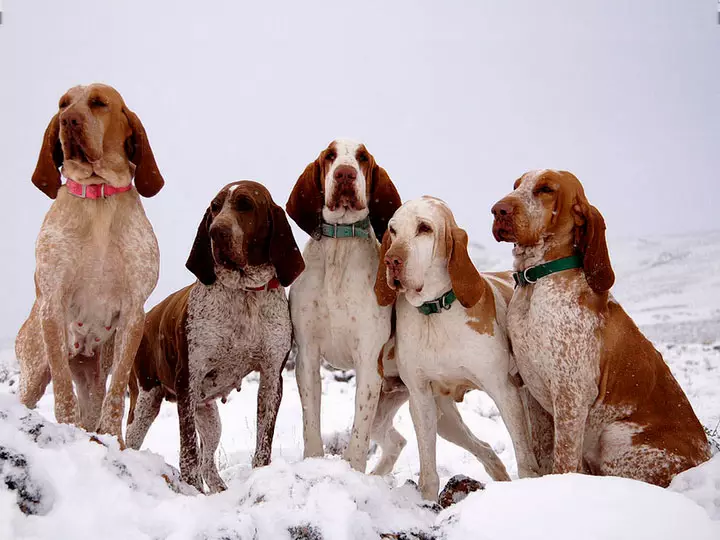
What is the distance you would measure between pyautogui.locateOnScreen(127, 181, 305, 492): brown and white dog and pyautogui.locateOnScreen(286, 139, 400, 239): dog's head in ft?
1.12

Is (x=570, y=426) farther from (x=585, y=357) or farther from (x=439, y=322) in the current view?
(x=439, y=322)

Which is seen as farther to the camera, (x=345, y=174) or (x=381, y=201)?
(x=381, y=201)

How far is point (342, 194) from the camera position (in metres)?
4.39

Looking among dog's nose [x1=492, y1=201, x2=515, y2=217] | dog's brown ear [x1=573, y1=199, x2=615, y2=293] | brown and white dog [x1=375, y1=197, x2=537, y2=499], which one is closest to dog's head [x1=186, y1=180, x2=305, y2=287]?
brown and white dog [x1=375, y1=197, x2=537, y2=499]

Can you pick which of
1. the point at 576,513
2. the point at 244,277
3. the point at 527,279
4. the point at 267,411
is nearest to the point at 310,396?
the point at 267,411

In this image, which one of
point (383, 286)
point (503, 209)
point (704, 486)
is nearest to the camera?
point (704, 486)

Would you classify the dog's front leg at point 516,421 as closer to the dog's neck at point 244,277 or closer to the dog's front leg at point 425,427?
the dog's front leg at point 425,427

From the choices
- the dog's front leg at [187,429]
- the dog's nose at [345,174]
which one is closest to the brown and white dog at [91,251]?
the dog's front leg at [187,429]

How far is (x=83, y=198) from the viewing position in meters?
3.96

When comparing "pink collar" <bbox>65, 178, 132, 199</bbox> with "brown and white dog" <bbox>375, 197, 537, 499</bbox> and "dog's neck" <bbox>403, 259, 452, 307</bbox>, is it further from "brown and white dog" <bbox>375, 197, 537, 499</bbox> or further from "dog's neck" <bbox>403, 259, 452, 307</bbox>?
"dog's neck" <bbox>403, 259, 452, 307</bbox>

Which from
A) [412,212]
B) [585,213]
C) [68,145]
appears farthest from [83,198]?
[585,213]

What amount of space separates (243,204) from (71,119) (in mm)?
1062

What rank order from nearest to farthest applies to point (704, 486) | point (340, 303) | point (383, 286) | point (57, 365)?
point (704, 486) → point (57, 365) → point (383, 286) → point (340, 303)

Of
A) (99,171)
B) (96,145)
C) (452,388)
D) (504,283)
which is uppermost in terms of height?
(96,145)
